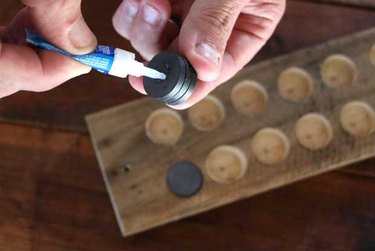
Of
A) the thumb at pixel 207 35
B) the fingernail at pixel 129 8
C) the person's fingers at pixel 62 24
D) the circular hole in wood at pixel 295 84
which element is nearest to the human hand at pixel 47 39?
the person's fingers at pixel 62 24

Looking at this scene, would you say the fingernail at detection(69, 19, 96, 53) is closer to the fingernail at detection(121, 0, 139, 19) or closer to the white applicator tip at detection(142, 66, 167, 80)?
the white applicator tip at detection(142, 66, 167, 80)

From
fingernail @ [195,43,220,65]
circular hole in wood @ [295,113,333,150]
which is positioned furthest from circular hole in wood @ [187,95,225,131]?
fingernail @ [195,43,220,65]

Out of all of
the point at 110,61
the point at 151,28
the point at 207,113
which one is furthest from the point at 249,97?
the point at 110,61

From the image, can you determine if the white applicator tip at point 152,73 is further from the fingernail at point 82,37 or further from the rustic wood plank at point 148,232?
the rustic wood plank at point 148,232

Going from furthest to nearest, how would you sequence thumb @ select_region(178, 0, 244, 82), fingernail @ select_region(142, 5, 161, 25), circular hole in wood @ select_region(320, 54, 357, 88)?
1. circular hole in wood @ select_region(320, 54, 357, 88)
2. fingernail @ select_region(142, 5, 161, 25)
3. thumb @ select_region(178, 0, 244, 82)

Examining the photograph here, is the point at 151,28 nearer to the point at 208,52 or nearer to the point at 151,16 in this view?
the point at 151,16

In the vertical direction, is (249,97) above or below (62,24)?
below
